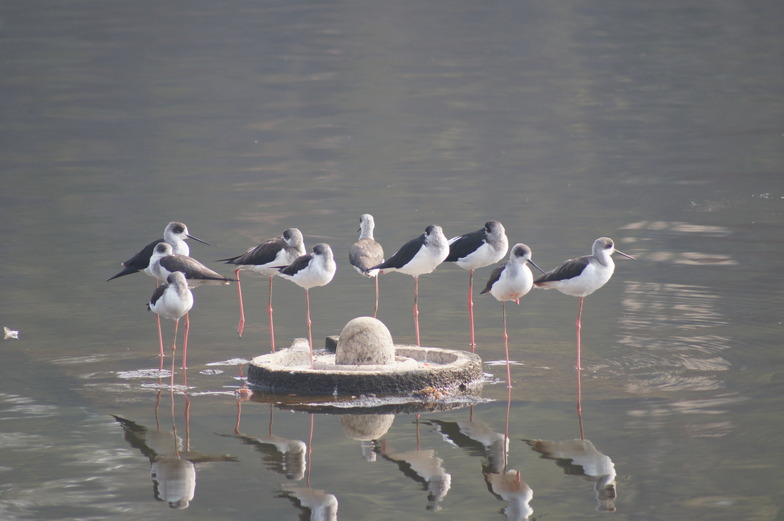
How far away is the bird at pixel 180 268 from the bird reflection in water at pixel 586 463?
3.39 m

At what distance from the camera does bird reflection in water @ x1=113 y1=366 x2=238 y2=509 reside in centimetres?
831

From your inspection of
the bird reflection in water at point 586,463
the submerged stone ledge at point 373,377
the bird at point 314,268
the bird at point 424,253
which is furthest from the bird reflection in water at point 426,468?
the bird at point 424,253

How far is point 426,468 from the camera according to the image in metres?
8.67

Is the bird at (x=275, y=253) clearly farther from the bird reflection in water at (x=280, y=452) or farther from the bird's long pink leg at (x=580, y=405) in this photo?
the bird's long pink leg at (x=580, y=405)

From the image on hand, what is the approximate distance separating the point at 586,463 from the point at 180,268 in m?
4.26

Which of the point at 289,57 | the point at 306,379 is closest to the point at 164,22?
the point at 289,57

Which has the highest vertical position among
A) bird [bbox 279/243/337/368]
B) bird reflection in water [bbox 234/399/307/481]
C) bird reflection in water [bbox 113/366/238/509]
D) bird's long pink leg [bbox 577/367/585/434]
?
bird [bbox 279/243/337/368]

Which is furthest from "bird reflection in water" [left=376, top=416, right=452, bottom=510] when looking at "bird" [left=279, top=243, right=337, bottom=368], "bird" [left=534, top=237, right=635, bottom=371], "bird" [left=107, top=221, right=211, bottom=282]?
"bird" [left=107, top=221, right=211, bottom=282]

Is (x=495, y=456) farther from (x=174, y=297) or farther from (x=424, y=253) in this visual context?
(x=174, y=297)

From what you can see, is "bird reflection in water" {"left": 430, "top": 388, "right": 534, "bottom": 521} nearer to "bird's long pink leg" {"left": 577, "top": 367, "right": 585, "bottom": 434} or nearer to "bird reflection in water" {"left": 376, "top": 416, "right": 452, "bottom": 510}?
"bird reflection in water" {"left": 376, "top": 416, "right": 452, "bottom": 510}

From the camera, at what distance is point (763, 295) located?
1362 centimetres

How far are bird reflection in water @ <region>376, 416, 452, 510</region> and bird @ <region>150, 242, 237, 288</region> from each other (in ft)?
8.74

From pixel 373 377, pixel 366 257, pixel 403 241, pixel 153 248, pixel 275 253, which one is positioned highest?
pixel 153 248

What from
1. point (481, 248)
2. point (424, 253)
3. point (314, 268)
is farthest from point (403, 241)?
point (314, 268)
